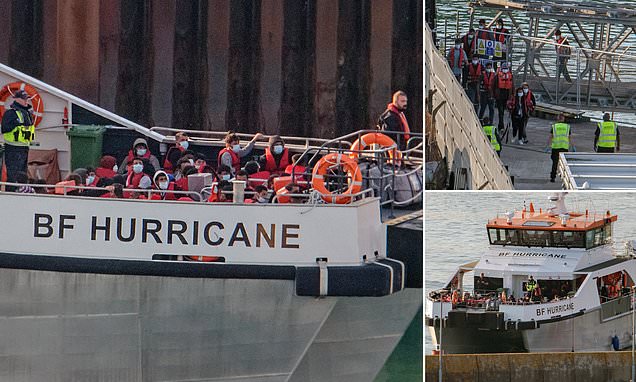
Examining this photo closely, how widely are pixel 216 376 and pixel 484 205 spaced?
9.84 feet

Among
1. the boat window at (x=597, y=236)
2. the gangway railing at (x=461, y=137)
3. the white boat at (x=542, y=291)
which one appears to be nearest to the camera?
the gangway railing at (x=461, y=137)

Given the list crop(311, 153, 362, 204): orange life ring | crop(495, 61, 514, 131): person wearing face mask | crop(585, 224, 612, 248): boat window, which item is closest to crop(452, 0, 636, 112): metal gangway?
crop(495, 61, 514, 131): person wearing face mask

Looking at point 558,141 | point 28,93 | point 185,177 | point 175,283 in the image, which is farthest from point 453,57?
point 28,93

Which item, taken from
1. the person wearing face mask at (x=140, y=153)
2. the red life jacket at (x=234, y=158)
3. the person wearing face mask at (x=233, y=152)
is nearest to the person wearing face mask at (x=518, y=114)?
the person wearing face mask at (x=233, y=152)

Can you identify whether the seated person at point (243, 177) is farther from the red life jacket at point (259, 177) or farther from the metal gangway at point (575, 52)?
the metal gangway at point (575, 52)

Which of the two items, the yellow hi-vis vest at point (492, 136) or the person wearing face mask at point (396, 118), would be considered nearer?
the yellow hi-vis vest at point (492, 136)

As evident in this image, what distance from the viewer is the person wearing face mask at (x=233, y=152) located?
17.4m

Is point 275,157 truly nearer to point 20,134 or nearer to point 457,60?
point 457,60

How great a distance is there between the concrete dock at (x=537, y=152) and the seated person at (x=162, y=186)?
3188mm

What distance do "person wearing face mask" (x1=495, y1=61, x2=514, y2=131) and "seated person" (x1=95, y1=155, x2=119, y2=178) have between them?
155 inches

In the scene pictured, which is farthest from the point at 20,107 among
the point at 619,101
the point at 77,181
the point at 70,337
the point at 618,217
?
the point at 618,217

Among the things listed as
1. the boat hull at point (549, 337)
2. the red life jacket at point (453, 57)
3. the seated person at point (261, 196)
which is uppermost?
the red life jacket at point (453, 57)

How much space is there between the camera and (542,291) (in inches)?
721

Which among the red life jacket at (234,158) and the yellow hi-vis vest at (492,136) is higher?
the yellow hi-vis vest at (492,136)
